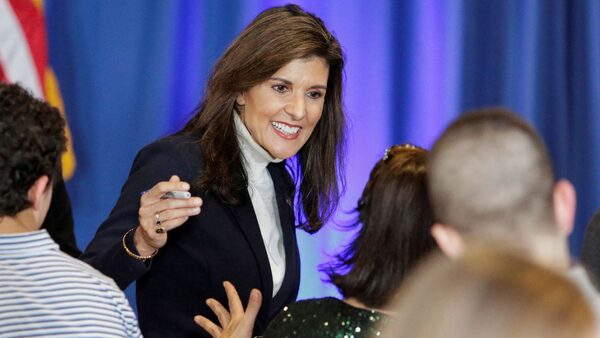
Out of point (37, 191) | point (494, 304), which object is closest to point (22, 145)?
point (37, 191)

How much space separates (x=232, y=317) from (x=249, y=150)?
21.8 inches

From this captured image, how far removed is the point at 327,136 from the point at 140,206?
727mm

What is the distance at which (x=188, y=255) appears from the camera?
252cm

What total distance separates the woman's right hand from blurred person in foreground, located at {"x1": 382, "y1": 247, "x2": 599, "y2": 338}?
54.5 inches

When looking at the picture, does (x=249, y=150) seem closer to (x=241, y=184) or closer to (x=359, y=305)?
(x=241, y=184)

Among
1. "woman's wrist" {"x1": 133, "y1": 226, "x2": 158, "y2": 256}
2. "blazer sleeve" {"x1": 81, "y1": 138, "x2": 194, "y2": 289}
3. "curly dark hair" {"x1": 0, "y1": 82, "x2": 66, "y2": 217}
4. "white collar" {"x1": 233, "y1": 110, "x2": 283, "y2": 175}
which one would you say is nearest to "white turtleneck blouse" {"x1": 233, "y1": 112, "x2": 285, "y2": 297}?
"white collar" {"x1": 233, "y1": 110, "x2": 283, "y2": 175}

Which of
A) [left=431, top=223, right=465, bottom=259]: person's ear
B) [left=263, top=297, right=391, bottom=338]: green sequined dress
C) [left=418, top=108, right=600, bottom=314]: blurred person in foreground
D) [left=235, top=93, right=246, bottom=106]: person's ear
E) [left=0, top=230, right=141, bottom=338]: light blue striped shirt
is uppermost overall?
[left=418, top=108, right=600, bottom=314]: blurred person in foreground

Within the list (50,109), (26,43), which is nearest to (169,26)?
(26,43)

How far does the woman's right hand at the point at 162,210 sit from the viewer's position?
89.3 inches

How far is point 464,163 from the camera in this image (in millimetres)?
1345

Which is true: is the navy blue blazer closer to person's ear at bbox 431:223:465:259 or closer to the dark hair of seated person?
the dark hair of seated person

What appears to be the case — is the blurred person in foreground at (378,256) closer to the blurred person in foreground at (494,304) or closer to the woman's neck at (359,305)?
the woman's neck at (359,305)

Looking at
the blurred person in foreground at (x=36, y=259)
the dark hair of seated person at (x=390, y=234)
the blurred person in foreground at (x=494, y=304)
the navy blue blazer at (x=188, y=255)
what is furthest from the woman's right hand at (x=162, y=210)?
the blurred person in foreground at (x=494, y=304)

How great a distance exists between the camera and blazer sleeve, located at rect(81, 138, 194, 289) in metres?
2.36
